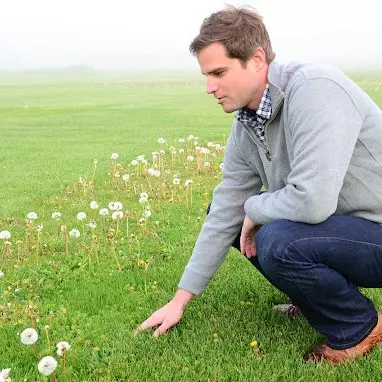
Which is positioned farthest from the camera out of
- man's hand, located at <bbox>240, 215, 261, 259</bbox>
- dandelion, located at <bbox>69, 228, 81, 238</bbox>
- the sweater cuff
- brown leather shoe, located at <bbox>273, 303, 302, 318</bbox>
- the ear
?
dandelion, located at <bbox>69, 228, 81, 238</bbox>

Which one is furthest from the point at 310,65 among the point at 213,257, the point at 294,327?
the point at 294,327

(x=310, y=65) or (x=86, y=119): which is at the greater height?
(x=310, y=65)

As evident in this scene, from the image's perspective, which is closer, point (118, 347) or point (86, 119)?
point (118, 347)

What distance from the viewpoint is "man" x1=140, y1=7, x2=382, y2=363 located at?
3178 millimetres

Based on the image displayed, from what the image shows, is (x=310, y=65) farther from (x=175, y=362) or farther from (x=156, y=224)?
(x=156, y=224)

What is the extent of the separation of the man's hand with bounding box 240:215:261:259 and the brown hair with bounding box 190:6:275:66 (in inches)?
38.2

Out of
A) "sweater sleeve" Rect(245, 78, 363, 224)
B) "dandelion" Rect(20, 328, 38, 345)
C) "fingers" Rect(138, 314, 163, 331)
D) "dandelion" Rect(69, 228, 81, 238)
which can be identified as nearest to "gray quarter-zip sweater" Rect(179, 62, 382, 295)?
"sweater sleeve" Rect(245, 78, 363, 224)

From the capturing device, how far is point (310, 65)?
11.2 feet

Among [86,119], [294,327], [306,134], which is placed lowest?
[86,119]

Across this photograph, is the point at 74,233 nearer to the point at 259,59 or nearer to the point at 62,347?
the point at 62,347

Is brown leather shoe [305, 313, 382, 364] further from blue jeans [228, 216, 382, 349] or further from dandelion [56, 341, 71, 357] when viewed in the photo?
dandelion [56, 341, 71, 357]

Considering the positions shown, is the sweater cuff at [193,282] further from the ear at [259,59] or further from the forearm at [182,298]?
the ear at [259,59]

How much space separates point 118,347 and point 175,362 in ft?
1.39

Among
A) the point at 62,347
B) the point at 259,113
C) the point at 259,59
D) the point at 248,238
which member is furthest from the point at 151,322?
the point at 259,59
